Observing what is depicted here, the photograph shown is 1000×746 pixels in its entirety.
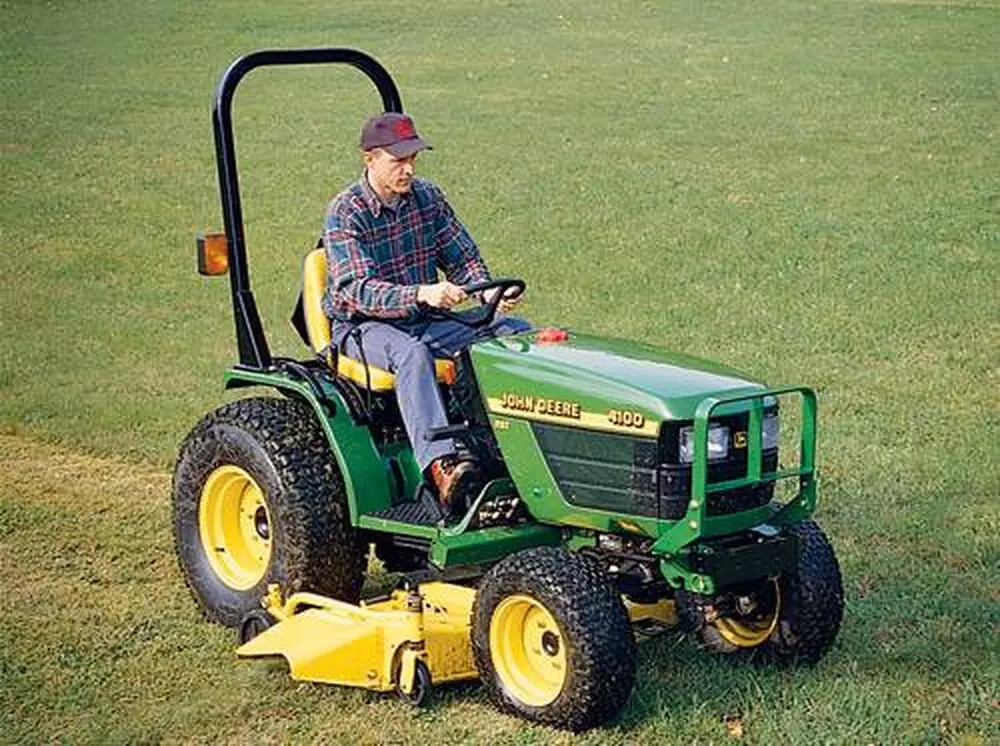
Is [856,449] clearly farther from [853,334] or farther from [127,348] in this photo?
[127,348]

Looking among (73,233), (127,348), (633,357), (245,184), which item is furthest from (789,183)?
(633,357)

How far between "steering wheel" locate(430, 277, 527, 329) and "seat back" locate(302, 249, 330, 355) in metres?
0.46

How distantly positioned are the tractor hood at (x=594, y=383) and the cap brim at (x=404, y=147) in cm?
77

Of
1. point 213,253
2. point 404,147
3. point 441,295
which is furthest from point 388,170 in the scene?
point 213,253

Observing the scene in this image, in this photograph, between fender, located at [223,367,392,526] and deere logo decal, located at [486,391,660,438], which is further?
fender, located at [223,367,392,526]

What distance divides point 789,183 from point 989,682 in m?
12.4

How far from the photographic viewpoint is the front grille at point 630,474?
576 cm

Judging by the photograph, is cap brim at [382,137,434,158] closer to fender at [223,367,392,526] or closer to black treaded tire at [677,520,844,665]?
fender at [223,367,392,526]

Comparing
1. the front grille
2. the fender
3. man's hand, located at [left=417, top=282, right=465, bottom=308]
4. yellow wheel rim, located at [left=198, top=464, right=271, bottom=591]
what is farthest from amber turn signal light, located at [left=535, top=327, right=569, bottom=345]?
yellow wheel rim, located at [left=198, top=464, right=271, bottom=591]

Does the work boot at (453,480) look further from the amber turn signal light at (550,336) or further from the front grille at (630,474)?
the amber turn signal light at (550,336)

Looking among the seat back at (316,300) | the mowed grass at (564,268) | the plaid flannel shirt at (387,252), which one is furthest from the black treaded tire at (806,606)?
the seat back at (316,300)

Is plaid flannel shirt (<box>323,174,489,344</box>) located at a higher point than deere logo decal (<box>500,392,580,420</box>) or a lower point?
higher

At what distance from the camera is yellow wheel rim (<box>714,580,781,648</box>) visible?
6.21m

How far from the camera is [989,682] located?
622 centimetres
